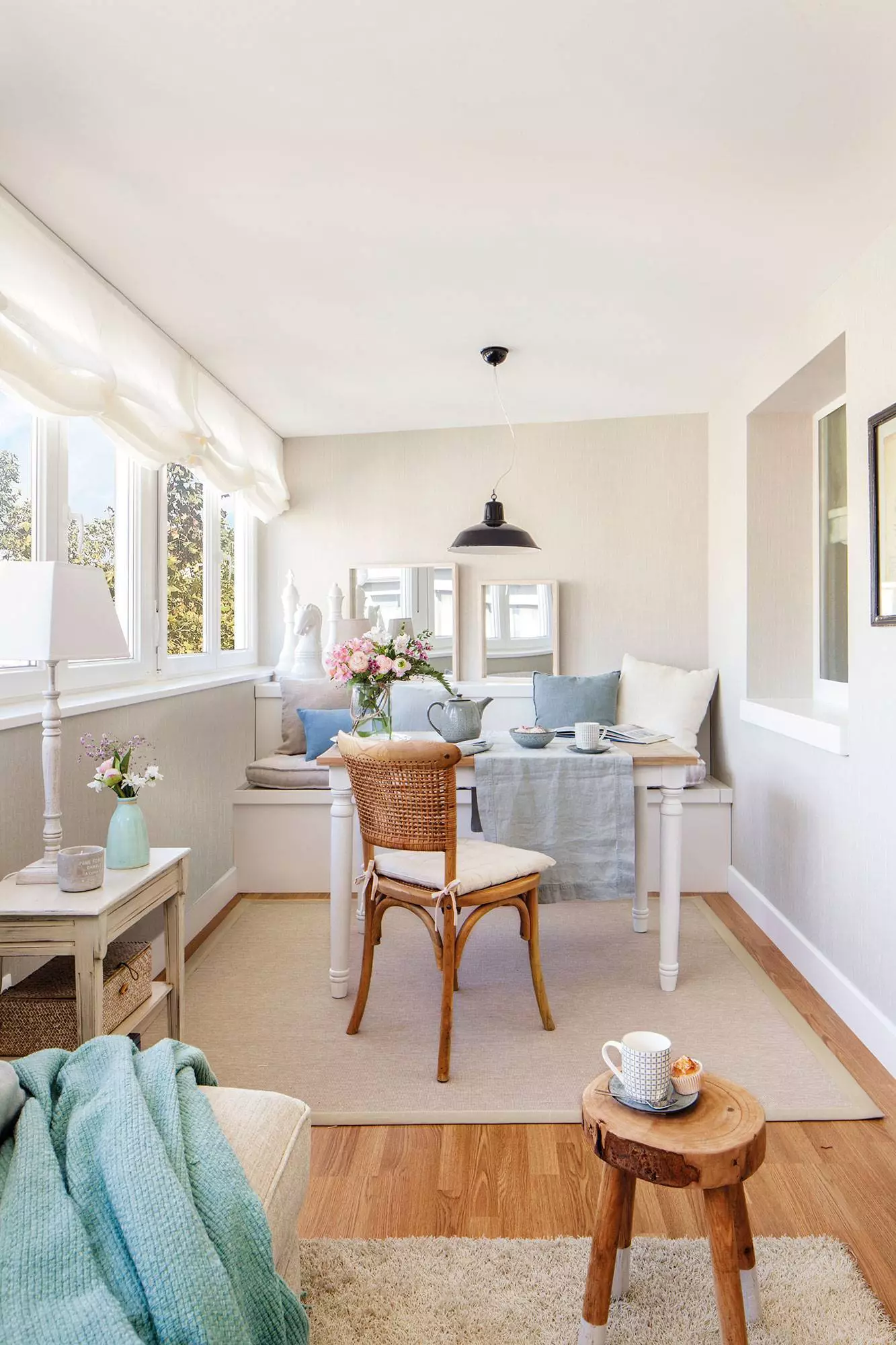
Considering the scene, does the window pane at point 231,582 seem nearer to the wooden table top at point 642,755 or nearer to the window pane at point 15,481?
the wooden table top at point 642,755

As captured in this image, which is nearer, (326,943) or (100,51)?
(100,51)

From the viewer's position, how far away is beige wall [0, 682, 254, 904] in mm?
2311

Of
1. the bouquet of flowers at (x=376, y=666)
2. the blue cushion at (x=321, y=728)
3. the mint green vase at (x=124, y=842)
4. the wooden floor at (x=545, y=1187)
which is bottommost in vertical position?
the wooden floor at (x=545, y=1187)

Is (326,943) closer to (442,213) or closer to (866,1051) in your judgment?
(866,1051)

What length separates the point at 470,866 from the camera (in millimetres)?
2652

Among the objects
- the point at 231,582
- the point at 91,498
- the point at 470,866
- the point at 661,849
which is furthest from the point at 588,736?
the point at 231,582

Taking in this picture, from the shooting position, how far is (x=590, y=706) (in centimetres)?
450

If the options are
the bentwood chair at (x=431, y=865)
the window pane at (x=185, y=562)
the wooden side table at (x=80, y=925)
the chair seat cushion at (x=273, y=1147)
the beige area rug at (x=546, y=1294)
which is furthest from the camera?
the window pane at (x=185, y=562)

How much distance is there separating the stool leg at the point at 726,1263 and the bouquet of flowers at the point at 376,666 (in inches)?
72.2

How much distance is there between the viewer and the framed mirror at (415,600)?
498 cm

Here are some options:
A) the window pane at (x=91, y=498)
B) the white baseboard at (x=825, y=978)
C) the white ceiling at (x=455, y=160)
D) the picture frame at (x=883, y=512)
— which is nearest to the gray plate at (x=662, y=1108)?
the white baseboard at (x=825, y=978)

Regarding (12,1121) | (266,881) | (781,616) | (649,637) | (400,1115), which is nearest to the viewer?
(12,1121)

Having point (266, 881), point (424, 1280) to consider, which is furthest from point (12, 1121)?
point (266, 881)

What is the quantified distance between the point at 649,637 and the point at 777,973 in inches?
82.3
